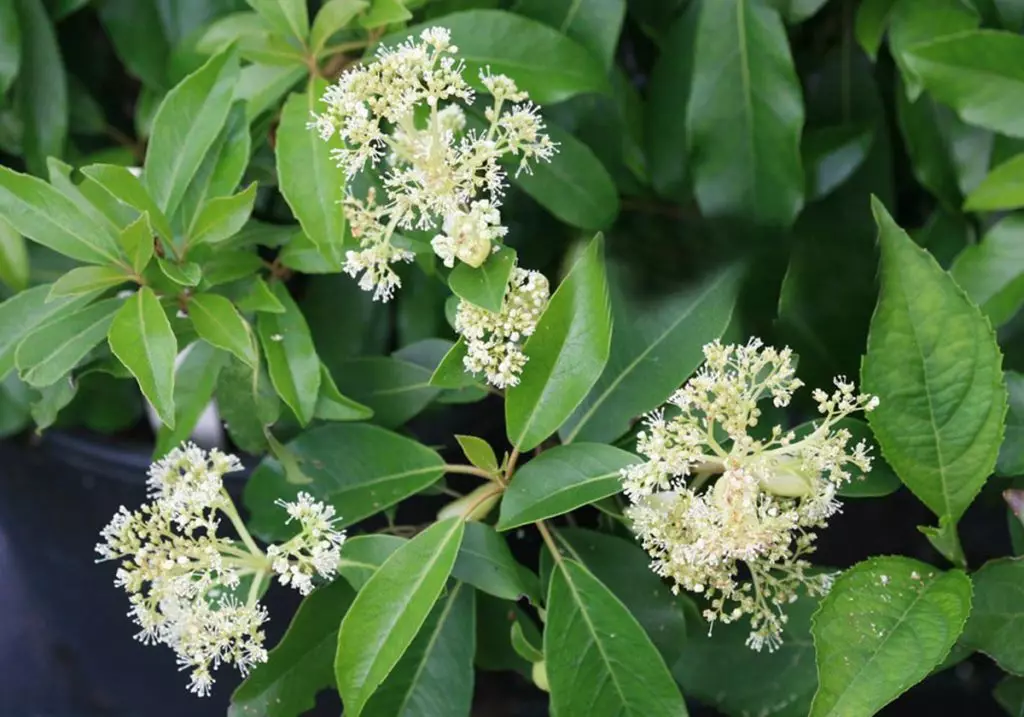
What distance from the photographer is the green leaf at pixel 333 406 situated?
725 millimetres

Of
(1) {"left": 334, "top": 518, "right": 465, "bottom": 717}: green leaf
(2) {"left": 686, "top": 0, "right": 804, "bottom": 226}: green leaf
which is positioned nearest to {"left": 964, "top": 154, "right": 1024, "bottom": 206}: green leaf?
(2) {"left": 686, "top": 0, "right": 804, "bottom": 226}: green leaf

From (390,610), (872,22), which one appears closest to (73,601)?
(390,610)

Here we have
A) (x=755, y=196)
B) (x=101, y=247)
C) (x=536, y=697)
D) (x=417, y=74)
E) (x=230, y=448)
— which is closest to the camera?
(x=417, y=74)

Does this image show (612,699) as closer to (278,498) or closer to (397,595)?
(397,595)

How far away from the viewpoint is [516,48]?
79 centimetres

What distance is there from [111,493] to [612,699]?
66 cm

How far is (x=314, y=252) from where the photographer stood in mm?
763

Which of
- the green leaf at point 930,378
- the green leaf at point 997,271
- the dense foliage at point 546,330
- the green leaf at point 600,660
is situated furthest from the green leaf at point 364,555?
the green leaf at point 997,271

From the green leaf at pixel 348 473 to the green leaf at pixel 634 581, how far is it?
0.12 metres

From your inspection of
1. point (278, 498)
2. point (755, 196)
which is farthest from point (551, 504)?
point (755, 196)

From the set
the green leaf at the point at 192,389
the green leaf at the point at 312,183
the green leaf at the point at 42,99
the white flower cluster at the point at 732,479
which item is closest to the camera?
the white flower cluster at the point at 732,479

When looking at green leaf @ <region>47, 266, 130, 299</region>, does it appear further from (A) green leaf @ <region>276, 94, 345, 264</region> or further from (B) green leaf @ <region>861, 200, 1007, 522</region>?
(B) green leaf @ <region>861, 200, 1007, 522</region>

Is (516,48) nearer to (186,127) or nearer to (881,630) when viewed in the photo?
(186,127)

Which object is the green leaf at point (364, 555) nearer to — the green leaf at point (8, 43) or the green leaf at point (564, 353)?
the green leaf at point (564, 353)
